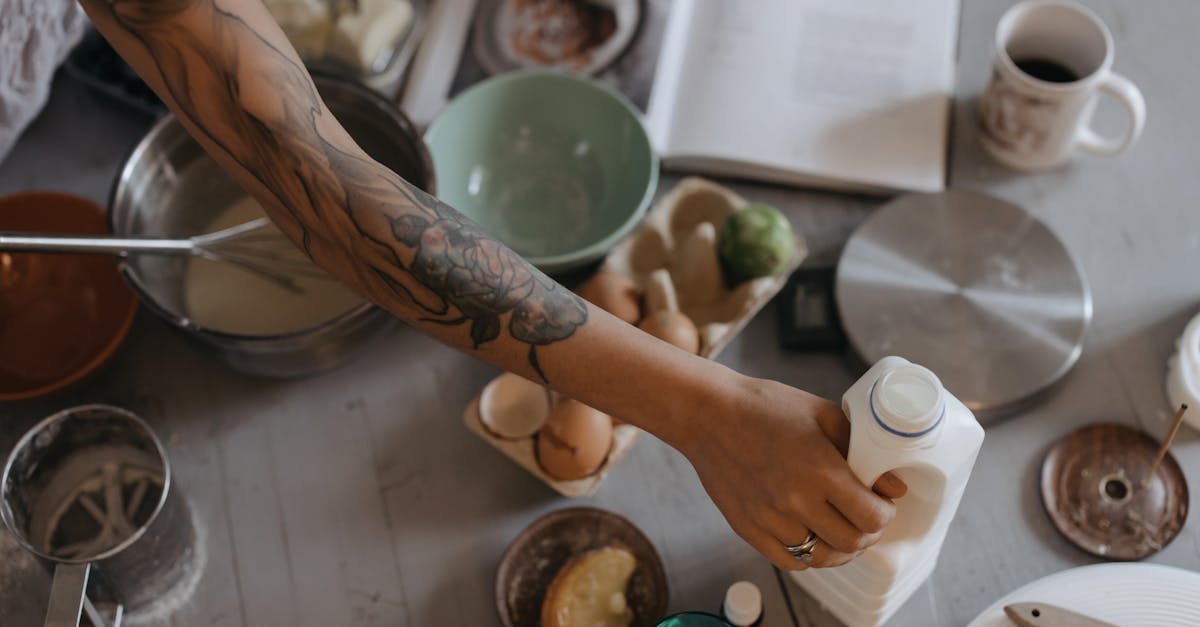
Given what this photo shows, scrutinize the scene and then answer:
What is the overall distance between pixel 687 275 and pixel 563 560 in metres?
0.27

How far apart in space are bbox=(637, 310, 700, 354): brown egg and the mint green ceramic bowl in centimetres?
15

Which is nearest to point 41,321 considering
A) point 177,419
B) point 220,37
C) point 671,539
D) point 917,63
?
point 177,419

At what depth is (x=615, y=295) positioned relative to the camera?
879mm

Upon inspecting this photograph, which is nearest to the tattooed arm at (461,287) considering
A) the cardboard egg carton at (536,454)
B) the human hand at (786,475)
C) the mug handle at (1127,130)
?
the human hand at (786,475)

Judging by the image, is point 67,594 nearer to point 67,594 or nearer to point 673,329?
point 67,594

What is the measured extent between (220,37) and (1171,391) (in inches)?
30.9

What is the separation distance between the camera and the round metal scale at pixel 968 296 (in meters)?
0.87

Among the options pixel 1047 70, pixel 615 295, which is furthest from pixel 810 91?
pixel 615 295

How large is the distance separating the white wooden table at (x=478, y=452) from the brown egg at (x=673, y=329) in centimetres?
8

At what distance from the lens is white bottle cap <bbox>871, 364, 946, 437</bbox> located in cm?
59

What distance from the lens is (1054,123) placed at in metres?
0.96

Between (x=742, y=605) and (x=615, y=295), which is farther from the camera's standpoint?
(x=615, y=295)

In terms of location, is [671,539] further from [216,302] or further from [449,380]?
[216,302]

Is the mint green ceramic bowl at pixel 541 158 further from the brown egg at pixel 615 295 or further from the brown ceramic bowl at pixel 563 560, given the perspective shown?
the brown ceramic bowl at pixel 563 560
